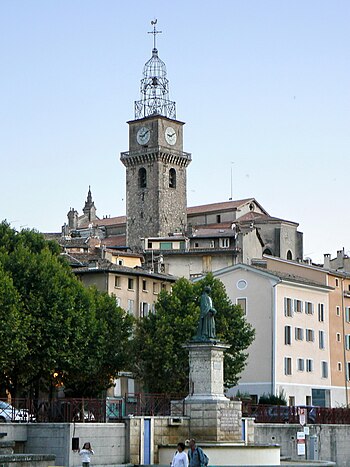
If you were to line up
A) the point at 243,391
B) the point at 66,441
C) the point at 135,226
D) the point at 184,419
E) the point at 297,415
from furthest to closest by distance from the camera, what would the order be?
the point at 135,226, the point at 243,391, the point at 297,415, the point at 184,419, the point at 66,441

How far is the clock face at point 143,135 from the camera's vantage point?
126 m

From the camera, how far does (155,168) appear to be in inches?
4919

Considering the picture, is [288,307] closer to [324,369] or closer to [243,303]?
[243,303]

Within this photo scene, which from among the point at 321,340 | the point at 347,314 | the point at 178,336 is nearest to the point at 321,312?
the point at 321,340

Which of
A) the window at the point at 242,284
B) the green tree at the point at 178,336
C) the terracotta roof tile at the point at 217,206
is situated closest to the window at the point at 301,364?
the window at the point at 242,284

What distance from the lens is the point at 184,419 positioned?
122 ft

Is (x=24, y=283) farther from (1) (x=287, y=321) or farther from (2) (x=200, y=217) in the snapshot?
(2) (x=200, y=217)

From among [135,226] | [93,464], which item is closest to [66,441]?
[93,464]

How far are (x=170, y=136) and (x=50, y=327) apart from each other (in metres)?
78.7

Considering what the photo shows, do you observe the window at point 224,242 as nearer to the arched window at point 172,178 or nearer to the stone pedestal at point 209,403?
the arched window at point 172,178

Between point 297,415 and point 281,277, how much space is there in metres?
20.1

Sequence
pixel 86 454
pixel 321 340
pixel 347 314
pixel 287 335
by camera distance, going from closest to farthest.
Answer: pixel 86 454 < pixel 287 335 < pixel 321 340 < pixel 347 314

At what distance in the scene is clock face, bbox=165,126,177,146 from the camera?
415 ft

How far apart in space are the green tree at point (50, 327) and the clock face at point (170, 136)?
7178 centimetres
